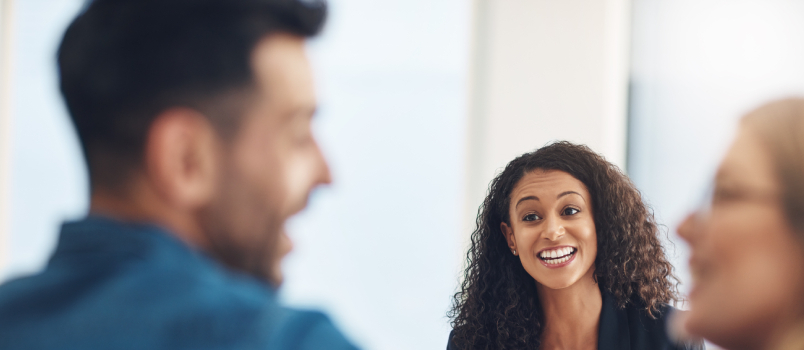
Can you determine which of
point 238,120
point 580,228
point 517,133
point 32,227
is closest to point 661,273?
point 580,228

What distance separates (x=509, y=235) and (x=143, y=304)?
3.79 ft

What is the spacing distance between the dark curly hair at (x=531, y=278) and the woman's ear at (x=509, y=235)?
17 millimetres

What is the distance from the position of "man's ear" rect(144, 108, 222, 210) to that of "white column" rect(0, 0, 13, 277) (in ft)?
3.62

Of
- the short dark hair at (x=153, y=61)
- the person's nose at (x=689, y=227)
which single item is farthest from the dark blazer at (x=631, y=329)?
the short dark hair at (x=153, y=61)

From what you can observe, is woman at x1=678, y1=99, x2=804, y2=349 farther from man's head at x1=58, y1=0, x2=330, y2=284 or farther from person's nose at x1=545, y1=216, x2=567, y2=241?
person's nose at x1=545, y1=216, x2=567, y2=241

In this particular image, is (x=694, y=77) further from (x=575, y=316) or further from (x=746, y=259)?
(x=746, y=259)

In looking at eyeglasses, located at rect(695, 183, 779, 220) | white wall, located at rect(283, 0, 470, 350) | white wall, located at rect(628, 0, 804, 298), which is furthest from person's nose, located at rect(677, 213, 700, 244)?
white wall, located at rect(628, 0, 804, 298)

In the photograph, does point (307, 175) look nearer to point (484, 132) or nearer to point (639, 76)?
point (484, 132)

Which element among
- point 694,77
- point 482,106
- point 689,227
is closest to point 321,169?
point 689,227

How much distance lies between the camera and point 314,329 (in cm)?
53

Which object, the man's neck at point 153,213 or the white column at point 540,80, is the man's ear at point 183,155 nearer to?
the man's neck at point 153,213

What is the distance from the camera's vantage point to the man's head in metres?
0.54

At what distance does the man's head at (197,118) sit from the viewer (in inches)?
21.4

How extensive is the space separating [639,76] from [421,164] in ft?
3.18
